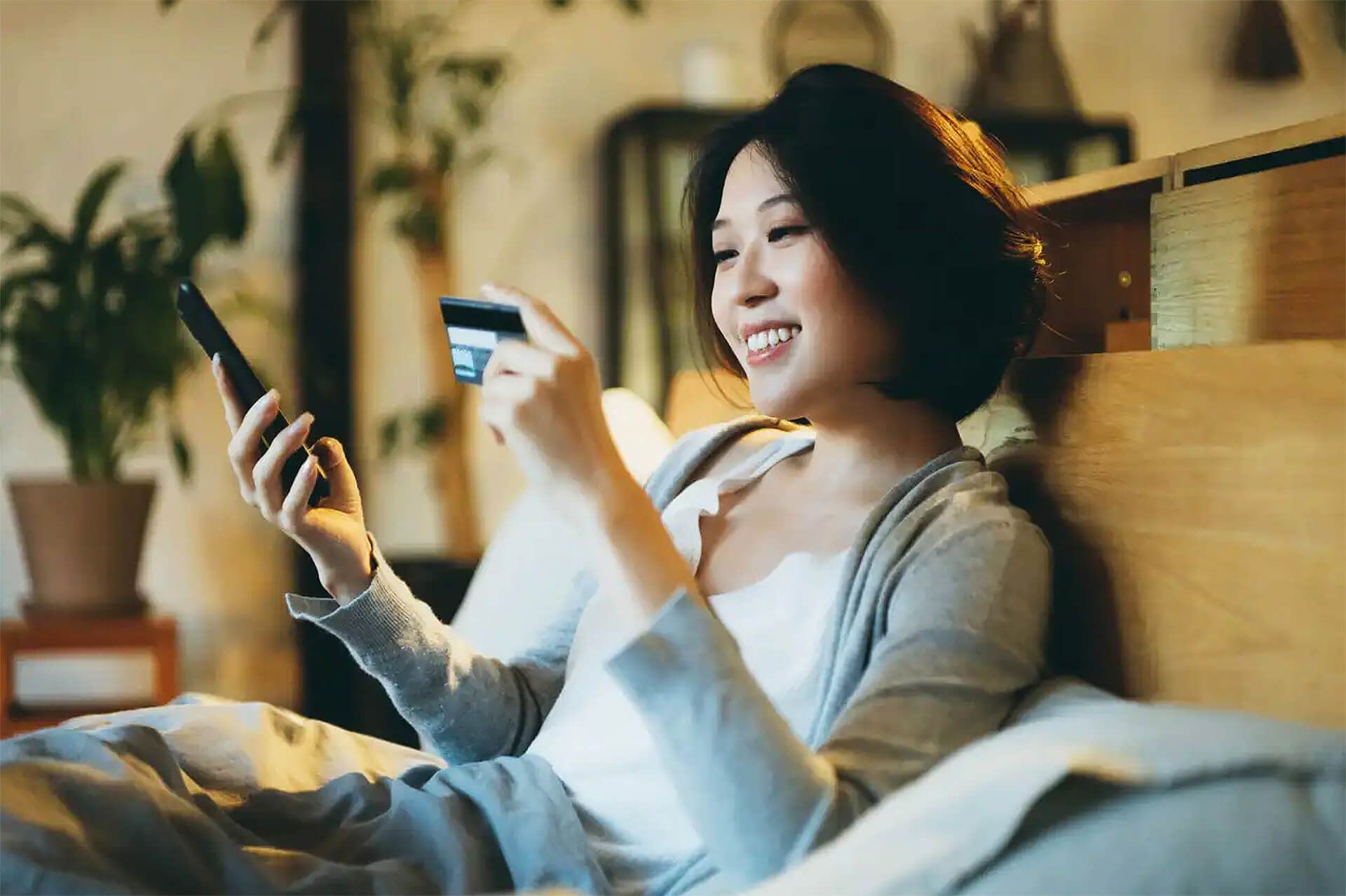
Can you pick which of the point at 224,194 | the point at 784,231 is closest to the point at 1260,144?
the point at 784,231

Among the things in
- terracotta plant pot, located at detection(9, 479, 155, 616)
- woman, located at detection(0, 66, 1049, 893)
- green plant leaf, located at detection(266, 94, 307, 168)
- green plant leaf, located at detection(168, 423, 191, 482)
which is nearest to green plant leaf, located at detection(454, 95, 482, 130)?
green plant leaf, located at detection(266, 94, 307, 168)

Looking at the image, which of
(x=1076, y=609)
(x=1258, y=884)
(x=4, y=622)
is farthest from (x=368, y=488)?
(x=1258, y=884)

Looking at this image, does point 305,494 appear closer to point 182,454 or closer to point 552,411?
point 552,411

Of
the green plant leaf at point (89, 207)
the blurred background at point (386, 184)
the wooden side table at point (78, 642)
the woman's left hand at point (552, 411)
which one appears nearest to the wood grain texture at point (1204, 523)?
the woman's left hand at point (552, 411)

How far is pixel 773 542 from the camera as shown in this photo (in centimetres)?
105

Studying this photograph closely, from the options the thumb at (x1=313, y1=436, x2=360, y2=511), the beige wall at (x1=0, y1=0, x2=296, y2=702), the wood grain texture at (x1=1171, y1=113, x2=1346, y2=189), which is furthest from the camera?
the beige wall at (x1=0, y1=0, x2=296, y2=702)

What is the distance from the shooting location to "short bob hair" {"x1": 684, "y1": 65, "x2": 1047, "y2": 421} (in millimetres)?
985

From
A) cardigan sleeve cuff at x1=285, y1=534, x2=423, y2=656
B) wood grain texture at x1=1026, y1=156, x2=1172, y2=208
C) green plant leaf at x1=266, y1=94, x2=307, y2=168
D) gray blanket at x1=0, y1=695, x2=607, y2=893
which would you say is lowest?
gray blanket at x1=0, y1=695, x2=607, y2=893

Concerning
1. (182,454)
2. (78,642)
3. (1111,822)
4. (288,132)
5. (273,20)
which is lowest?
(78,642)

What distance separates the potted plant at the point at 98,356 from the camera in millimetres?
2363

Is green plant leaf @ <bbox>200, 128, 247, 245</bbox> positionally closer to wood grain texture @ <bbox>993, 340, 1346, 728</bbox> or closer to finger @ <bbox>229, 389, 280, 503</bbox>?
finger @ <bbox>229, 389, 280, 503</bbox>

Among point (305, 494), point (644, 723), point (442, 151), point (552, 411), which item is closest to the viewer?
point (552, 411)

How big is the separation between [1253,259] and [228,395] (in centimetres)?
76

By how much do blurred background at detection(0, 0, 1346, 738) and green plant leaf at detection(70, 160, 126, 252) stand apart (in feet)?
0.32
